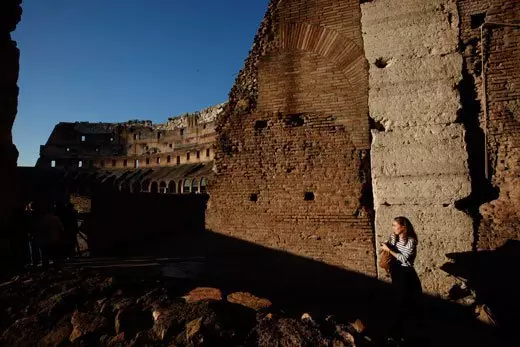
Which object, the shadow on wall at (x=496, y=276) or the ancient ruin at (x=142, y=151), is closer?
the shadow on wall at (x=496, y=276)

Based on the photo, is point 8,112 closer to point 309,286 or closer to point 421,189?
point 309,286

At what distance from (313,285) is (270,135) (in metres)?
2.83

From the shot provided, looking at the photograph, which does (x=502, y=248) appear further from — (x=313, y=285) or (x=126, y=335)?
(x=126, y=335)

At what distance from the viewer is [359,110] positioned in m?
5.55

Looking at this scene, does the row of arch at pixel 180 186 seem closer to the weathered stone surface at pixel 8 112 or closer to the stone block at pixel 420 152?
the weathered stone surface at pixel 8 112

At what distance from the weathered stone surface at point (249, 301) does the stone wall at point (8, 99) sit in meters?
4.46

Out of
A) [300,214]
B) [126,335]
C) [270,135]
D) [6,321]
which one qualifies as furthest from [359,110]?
[6,321]

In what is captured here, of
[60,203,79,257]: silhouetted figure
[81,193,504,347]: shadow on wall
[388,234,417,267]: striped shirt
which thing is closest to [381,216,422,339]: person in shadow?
[388,234,417,267]: striped shirt

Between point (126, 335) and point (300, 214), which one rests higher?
point (300, 214)

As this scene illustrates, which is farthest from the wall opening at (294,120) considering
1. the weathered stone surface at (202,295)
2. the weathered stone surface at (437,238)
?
the weathered stone surface at (202,295)

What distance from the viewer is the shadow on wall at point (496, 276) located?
438 cm

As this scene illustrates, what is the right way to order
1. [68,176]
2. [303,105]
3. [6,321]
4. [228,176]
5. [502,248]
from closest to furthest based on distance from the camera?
[6,321] < [502,248] < [303,105] < [228,176] < [68,176]

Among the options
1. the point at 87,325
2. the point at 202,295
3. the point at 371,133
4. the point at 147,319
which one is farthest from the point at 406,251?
the point at 87,325

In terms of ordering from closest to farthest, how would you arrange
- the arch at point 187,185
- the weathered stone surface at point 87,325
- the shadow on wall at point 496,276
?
the weathered stone surface at point 87,325 < the shadow on wall at point 496,276 < the arch at point 187,185
